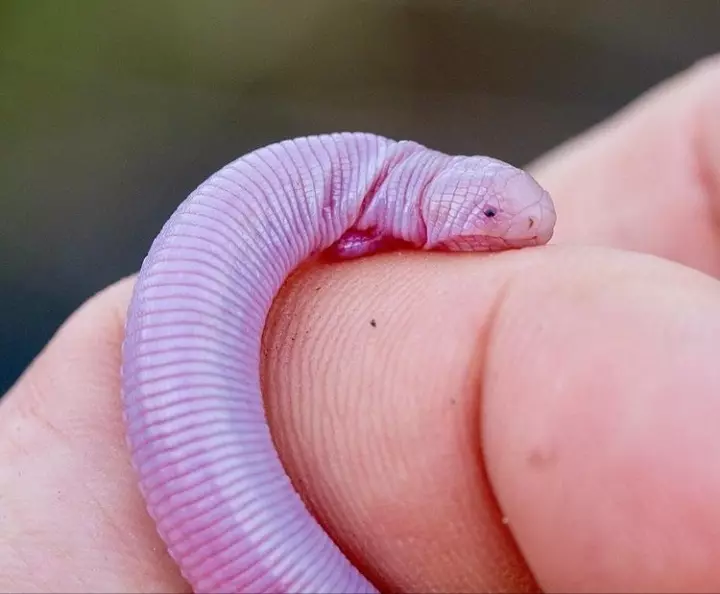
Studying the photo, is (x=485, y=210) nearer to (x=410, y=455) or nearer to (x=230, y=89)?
(x=410, y=455)

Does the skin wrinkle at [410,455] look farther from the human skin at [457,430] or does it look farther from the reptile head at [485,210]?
the reptile head at [485,210]

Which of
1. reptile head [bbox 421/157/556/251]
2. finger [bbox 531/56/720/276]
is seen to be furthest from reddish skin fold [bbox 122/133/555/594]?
finger [bbox 531/56/720/276]

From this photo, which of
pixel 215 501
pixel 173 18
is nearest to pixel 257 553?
pixel 215 501

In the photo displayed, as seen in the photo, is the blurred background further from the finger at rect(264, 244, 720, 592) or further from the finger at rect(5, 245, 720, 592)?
the finger at rect(264, 244, 720, 592)

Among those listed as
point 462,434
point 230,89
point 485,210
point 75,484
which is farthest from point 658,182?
point 230,89

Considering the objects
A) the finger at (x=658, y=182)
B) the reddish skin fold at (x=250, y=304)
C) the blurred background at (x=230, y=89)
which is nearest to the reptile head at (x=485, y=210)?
the reddish skin fold at (x=250, y=304)

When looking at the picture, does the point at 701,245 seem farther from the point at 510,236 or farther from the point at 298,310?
the point at 298,310
